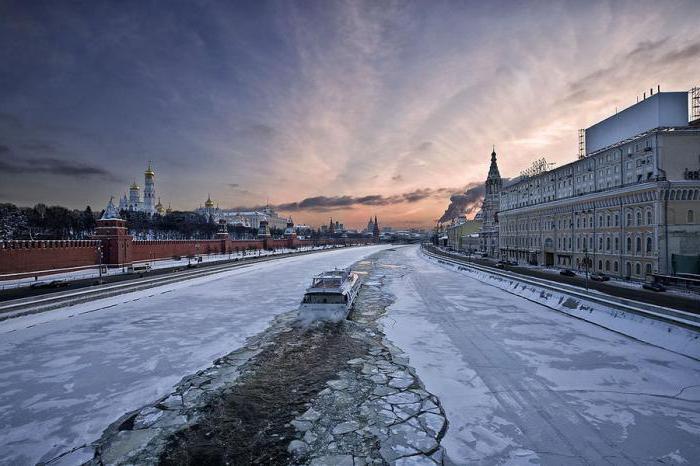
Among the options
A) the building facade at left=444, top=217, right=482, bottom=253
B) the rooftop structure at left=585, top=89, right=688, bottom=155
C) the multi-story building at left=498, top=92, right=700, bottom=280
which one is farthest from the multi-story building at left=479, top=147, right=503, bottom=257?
the rooftop structure at left=585, top=89, right=688, bottom=155

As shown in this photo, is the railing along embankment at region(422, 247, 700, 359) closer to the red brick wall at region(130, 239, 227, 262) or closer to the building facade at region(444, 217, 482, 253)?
the red brick wall at region(130, 239, 227, 262)

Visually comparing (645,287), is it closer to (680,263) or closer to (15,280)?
(680,263)

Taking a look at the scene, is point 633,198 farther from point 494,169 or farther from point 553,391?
point 494,169

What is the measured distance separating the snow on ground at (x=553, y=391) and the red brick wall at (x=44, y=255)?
1599 inches

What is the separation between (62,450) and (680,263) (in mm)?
45055

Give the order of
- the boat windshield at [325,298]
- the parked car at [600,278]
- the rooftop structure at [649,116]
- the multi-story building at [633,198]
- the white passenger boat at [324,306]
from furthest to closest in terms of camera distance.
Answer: the rooftop structure at [649,116]
the parked car at [600,278]
the multi-story building at [633,198]
the boat windshield at [325,298]
the white passenger boat at [324,306]

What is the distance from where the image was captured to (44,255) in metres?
39.1

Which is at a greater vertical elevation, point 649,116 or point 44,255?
point 649,116

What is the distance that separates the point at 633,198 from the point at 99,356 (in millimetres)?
47637

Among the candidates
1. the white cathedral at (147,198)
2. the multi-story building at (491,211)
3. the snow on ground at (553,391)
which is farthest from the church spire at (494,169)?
the white cathedral at (147,198)

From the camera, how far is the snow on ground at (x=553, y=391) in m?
7.12

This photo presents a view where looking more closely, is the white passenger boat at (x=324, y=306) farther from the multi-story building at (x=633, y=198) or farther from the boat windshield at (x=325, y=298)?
the multi-story building at (x=633, y=198)

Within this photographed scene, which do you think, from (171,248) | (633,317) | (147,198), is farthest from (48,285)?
(147,198)

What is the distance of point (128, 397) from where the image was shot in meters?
9.52
